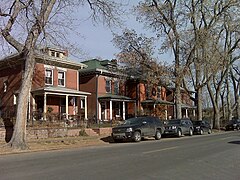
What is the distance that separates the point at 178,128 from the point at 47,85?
14.0 meters

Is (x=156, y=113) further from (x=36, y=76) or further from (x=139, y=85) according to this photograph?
(x=36, y=76)

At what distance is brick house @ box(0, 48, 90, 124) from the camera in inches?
1350

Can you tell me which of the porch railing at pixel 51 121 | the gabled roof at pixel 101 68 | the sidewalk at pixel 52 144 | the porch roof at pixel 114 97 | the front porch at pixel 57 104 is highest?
the gabled roof at pixel 101 68

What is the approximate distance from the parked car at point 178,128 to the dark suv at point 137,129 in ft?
9.34

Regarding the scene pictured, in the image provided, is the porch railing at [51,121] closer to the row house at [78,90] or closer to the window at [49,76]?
the row house at [78,90]

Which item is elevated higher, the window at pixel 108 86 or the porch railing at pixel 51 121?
the window at pixel 108 86

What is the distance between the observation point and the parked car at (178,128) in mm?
30781

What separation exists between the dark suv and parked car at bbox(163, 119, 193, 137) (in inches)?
112

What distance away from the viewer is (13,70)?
36.6m

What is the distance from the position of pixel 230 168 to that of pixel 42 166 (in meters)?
6.16

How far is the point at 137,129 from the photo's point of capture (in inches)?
990

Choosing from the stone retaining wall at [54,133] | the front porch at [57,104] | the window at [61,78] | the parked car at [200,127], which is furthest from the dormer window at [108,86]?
the stone retaining wall at [54,133]

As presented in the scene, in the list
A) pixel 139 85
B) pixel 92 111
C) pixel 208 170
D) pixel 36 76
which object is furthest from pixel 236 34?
pixel 208 170

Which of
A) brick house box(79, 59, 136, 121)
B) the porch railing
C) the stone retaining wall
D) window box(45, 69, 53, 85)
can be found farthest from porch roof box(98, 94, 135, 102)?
the stone retaining wall
